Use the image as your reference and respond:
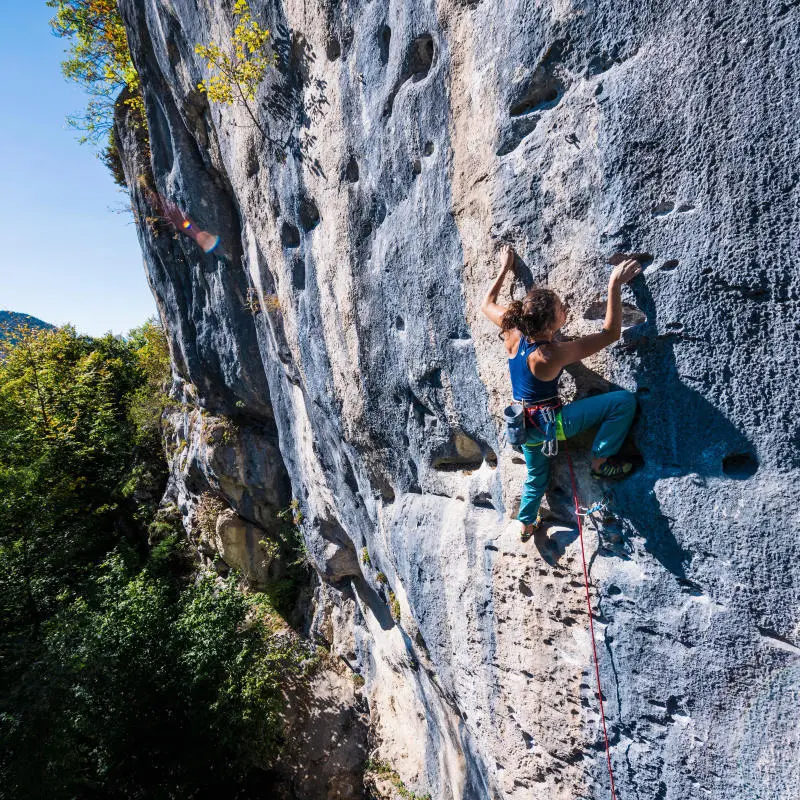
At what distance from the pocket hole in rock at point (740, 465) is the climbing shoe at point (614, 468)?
45cm

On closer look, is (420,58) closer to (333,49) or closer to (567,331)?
(333,49)

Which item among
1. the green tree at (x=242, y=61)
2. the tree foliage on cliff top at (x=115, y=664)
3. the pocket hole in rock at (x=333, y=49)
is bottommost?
the tree foliage on cliff top at (x=115, y=664)

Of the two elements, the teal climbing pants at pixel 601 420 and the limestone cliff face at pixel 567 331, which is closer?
the limestone cliff face at pixel 567 331

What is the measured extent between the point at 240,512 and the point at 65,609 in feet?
10.5

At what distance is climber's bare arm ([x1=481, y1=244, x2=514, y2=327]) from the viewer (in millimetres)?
2949

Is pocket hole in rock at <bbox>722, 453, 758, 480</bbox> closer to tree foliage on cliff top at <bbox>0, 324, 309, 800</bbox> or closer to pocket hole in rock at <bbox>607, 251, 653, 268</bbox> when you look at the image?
pocket hole in rock at <bbox>607, 251, 653, 268</bbox>

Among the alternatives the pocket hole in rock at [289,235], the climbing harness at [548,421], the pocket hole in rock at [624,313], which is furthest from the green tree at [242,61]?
the climbing harness at [548,421]

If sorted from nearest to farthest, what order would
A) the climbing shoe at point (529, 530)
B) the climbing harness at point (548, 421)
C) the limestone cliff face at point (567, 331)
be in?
the limestone cliff face at point (567, 331), the climbing harness at point (548, 421), the climbing shoe at point (529, 530)

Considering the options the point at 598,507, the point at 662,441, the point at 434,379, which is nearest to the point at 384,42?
the point at 434,379

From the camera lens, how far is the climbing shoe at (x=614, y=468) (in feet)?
8.75

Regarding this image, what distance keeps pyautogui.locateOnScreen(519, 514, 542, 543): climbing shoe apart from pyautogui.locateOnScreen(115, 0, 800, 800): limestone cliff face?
3.2 inches

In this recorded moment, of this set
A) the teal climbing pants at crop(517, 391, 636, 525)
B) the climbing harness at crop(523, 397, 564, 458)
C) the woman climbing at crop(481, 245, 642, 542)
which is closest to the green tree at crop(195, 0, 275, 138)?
the woman climbing at crop(481, 245, 642, 542)

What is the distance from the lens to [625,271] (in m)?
2.48

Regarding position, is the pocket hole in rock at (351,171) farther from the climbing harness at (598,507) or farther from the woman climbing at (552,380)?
the climbing harness at (598,507)
